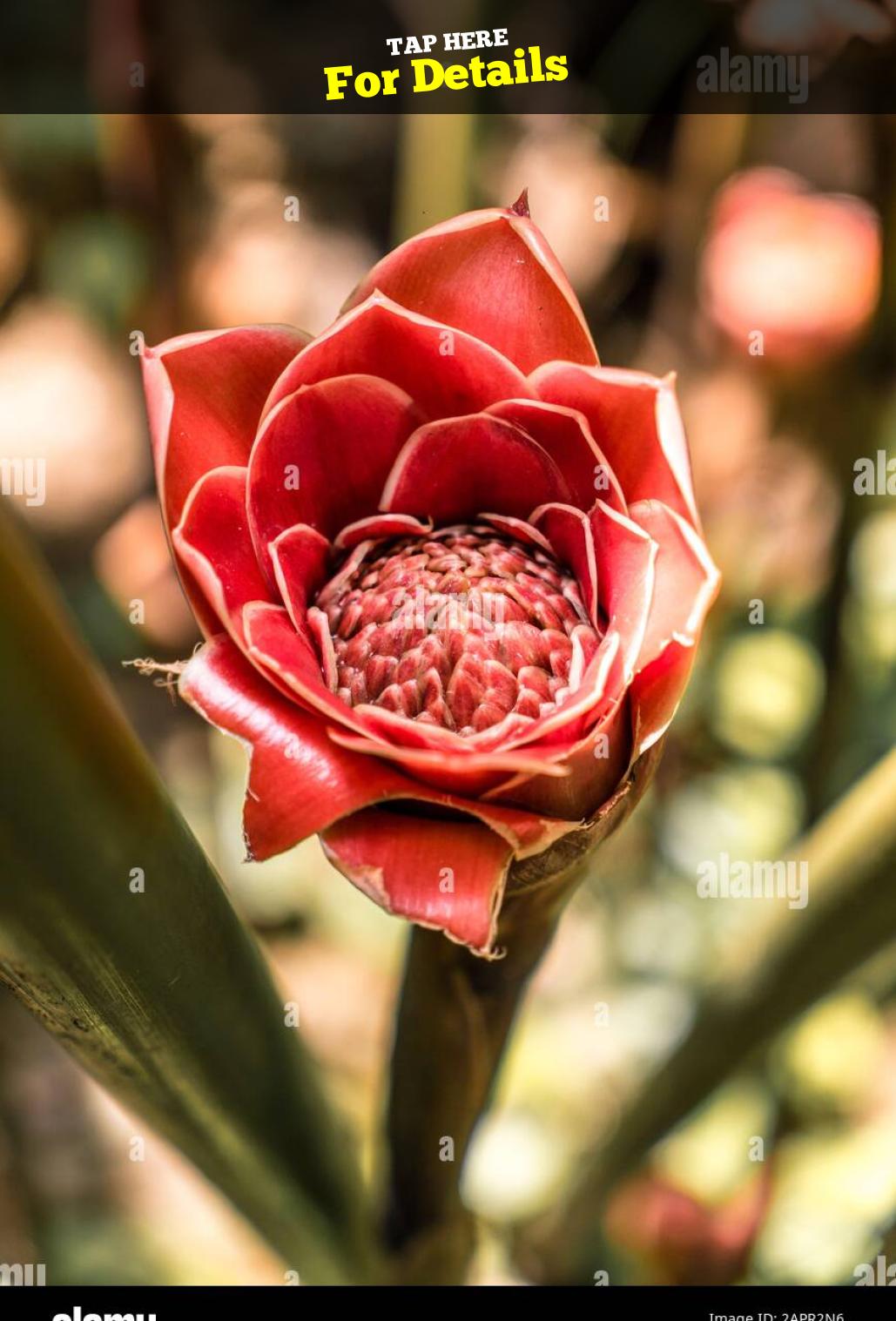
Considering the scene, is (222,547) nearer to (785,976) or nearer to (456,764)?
(456,764)

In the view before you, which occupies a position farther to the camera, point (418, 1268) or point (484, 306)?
point (418, 1268)

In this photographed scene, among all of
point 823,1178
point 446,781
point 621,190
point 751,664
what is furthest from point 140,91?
point 823,1178

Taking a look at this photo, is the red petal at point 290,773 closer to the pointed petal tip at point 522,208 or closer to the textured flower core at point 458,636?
the textured flower core at point 458,636

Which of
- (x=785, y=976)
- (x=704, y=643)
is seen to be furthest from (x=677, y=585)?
(x=704, y=643)

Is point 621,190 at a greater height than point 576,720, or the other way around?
point 621,190

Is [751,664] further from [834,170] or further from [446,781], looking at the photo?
[446,781]

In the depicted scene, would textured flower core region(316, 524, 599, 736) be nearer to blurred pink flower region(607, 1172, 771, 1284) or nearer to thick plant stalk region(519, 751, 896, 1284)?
thick plant stalk region(519, 751, 896, 1284)
